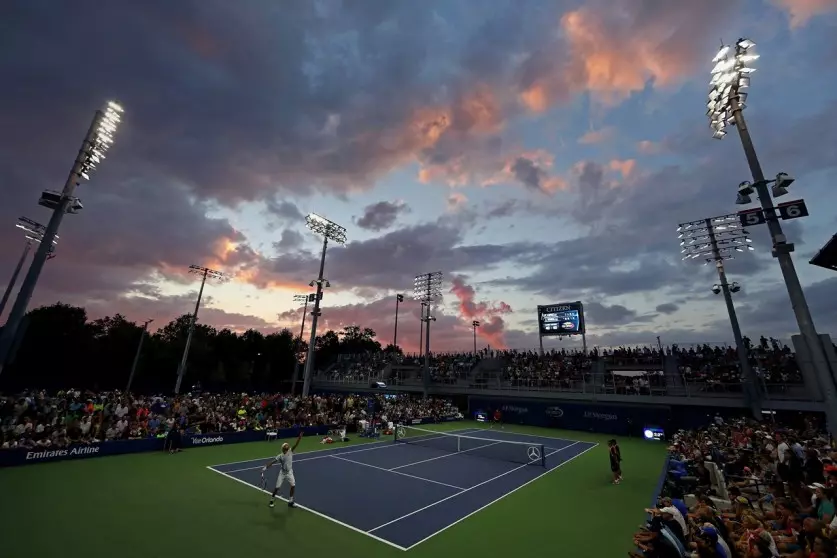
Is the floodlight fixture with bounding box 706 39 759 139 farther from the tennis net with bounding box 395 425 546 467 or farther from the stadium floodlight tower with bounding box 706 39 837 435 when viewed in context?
the tennis net with bounding box 395 425 546 467

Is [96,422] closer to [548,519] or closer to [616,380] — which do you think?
[548,519]

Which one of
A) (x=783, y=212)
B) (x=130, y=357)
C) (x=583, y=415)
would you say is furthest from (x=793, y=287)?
(x=130, y=357)

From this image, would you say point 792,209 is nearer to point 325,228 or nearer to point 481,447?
point 481,447

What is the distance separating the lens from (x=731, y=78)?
1165cm

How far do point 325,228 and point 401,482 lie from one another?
28055mm

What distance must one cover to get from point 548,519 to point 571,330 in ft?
115

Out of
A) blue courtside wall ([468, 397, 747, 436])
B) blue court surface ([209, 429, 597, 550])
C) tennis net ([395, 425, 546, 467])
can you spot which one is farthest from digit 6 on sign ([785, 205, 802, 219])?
blue courtside wall ([468, 397, 747, 436])

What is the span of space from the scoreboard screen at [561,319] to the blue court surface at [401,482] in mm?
21427

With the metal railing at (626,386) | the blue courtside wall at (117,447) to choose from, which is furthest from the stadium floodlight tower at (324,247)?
the metal railing at (626,386)

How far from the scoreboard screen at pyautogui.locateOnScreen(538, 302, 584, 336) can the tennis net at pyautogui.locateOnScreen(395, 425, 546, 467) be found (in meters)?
21.9

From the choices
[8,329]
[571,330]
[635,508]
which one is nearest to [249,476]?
[8,329]

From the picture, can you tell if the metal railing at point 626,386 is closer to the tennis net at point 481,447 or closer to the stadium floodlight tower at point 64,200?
the tennis net at point 481,447

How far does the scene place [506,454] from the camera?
21828 millimetres

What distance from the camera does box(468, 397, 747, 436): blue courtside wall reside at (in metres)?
29.2
